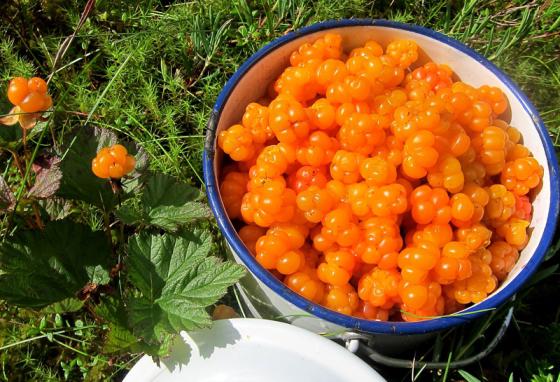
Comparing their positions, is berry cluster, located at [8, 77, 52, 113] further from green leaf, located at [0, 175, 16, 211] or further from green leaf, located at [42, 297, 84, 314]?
green leaf, located at [42, 297, 84, 314]

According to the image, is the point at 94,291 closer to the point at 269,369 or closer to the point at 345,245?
the point at 269,369

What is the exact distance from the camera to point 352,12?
219 cm

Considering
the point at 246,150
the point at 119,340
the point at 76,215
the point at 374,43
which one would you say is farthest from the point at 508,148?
the point at 76,215

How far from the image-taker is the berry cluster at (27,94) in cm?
129

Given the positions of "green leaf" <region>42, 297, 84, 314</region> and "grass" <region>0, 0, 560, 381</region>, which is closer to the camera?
"green leaf" <region>42, 297, 84, 314</region>

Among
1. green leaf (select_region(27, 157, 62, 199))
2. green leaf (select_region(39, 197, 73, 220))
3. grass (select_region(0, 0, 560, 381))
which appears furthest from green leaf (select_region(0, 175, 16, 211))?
grass (select_region(0, 0, 560, 381))

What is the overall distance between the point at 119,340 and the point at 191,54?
105 centimetres

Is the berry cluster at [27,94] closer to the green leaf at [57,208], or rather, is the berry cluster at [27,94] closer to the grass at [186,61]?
the green leaf at [57,208]

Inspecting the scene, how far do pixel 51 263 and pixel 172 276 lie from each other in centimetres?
31

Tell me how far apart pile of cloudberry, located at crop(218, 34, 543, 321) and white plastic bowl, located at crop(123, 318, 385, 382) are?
11 cm

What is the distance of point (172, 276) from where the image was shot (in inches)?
59.2

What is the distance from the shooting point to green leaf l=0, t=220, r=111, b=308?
58.4 inches

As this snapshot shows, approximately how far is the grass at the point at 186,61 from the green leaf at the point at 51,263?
269mm

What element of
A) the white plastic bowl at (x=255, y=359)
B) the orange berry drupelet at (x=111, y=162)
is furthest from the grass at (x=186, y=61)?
the orange berry drupelet at (x=111, y=162)
